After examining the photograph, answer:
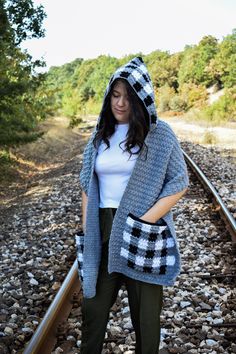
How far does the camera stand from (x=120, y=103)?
7.76 ft

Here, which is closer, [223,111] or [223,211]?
[223,211]

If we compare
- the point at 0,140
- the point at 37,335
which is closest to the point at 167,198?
the point at 37,335

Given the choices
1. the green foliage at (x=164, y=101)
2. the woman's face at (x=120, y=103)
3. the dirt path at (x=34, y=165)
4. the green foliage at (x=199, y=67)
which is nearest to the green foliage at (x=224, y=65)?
the green foliage at (x=199, y=67)

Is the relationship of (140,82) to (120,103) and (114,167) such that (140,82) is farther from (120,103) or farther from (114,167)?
(114,167)

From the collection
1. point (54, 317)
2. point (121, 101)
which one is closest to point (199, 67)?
point (54, 317)

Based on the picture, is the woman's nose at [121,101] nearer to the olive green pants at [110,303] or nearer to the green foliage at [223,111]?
the olive green pants at [110,303]

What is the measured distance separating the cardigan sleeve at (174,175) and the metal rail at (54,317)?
151 cm

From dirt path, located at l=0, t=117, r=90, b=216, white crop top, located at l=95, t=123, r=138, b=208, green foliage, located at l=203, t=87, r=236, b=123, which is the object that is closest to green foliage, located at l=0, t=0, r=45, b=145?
dirt path, located at l=0, t=117, r=90, b=216

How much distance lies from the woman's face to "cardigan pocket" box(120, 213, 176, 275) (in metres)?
0.50

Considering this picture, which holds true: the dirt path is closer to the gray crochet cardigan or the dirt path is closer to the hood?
the gray crochet cardigan

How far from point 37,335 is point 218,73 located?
4595 centimetres

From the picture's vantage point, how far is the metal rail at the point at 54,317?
10.6 feet

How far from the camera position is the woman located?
91.7 inches

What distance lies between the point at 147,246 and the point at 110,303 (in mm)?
431
